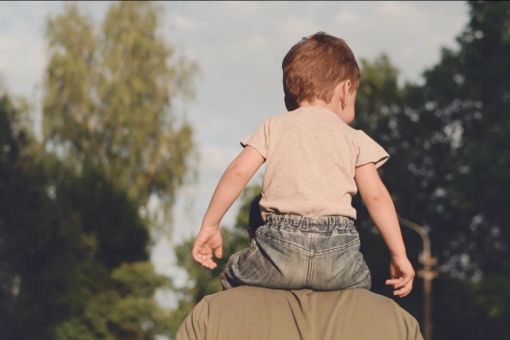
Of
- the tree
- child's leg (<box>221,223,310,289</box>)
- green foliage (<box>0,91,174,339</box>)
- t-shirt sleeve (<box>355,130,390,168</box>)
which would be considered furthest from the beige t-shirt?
the tree

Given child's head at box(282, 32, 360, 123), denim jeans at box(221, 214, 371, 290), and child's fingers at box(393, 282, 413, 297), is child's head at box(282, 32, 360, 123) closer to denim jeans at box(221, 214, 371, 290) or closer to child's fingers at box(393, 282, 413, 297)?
denim jeans at box(221, 214, 371, 290)

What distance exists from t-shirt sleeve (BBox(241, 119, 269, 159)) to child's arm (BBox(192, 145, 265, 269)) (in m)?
0.01

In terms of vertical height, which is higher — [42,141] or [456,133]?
[42,141]

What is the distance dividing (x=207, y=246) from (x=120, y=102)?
44413mm

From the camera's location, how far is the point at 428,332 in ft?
137

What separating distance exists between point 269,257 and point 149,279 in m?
44.6

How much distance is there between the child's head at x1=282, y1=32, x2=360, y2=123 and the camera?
420 centimetres

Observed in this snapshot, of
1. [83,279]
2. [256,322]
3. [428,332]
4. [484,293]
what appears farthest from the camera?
[83,279]

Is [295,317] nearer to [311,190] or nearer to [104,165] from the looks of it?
[311,190]

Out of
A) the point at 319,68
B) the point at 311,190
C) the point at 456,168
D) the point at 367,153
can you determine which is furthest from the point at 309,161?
the point at 456,168

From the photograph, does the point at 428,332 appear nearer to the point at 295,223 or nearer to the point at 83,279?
the point at 83,279

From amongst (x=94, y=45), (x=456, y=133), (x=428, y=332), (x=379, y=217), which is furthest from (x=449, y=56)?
(x=379, y=217)

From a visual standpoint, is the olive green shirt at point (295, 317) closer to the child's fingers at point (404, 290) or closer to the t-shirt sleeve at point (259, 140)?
the child's fingers at point (404, 290)

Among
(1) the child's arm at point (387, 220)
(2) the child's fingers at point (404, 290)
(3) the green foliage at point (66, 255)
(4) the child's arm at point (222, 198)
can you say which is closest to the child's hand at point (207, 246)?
(4) the child's arm at point (222, 198)
